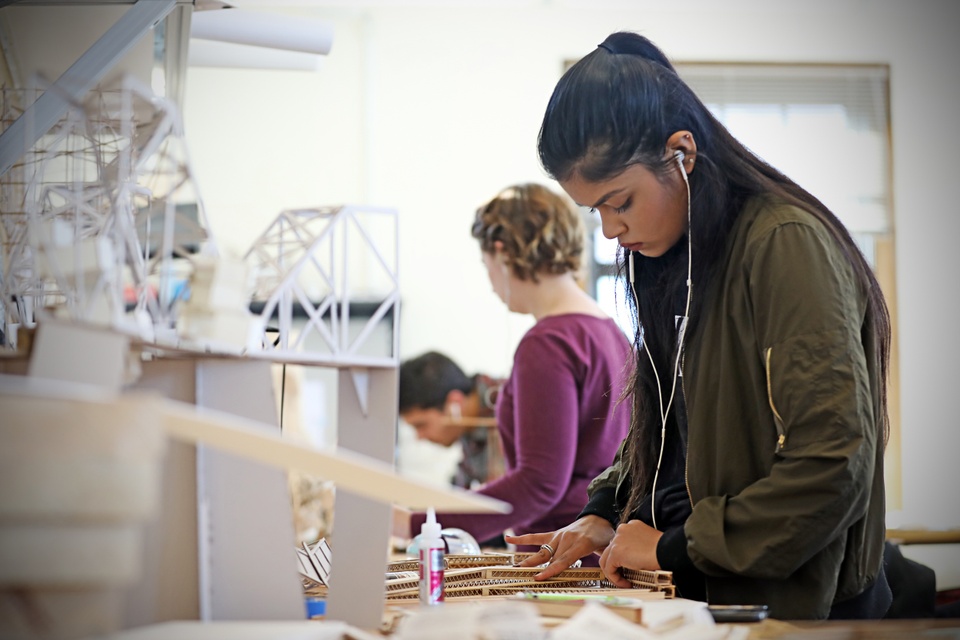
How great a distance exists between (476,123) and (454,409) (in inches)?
60.6

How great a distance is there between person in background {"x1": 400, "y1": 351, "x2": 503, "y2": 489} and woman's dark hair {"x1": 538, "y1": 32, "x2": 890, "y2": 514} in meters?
2.04

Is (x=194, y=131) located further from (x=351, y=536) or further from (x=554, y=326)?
(x=351, y=536)

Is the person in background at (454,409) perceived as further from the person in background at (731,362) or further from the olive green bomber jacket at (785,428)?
the olive green bomber jacket at (785,428)

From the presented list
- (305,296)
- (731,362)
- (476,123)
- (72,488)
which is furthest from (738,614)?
(476,123)

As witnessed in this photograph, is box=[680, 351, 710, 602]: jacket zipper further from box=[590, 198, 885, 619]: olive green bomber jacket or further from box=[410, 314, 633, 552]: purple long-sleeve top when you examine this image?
box=[410, 314, 633, 552]: purple long-sleeve top

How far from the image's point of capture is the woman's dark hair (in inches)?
49.8

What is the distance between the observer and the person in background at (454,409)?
3.39m

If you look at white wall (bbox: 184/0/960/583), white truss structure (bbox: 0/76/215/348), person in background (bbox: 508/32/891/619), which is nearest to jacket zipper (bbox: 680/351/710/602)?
person in background (bbox: 508/32/891/619)

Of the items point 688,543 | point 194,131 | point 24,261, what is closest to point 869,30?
point 194,131

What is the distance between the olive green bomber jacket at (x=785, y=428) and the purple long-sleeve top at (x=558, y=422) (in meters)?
0.63

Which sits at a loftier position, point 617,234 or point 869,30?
point 869,30

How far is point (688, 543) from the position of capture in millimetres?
1170

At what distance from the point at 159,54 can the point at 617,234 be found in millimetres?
834

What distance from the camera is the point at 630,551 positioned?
1.27 metres
